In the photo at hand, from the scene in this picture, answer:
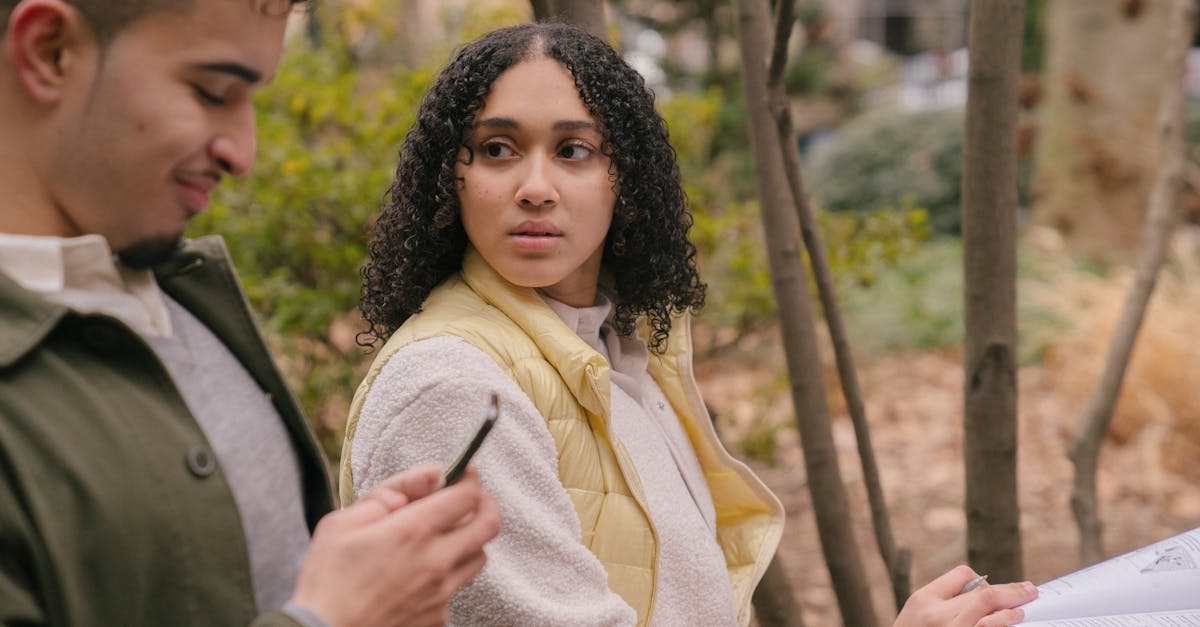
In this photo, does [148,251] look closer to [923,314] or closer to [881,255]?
[881,255]

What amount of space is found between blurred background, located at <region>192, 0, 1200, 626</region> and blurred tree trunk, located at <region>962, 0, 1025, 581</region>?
664 mm

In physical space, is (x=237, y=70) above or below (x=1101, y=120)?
above

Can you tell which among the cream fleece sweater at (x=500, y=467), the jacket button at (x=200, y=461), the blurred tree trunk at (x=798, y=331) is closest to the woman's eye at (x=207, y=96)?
the jacket button at (x=200, y=461)

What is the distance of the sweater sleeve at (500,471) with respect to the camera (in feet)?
4.54

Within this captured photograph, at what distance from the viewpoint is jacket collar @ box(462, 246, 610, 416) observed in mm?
1562

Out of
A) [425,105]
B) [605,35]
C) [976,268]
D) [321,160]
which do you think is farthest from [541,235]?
[321,160]

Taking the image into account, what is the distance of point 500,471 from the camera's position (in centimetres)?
140

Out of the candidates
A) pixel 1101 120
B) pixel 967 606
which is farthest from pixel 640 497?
pixel 1101 120

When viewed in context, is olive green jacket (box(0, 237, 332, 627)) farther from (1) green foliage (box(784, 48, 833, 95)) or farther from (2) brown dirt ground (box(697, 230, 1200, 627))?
(1) green foliage (box(784, 48, 833, 95))

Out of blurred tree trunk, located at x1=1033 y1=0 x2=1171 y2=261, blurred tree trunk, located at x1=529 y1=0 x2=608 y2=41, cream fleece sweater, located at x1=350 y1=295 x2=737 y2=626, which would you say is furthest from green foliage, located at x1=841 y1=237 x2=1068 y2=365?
cream fleece sweater, located at x1=350 y1=295 x2=737 y2=626

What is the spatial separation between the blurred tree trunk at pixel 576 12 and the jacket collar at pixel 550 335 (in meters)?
0.70

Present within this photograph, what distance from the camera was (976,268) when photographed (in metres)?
2.29

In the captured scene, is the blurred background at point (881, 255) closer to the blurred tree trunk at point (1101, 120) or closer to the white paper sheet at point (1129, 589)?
the blurred tree trunk at point (1101, 120)

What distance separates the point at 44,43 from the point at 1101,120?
9.20m
